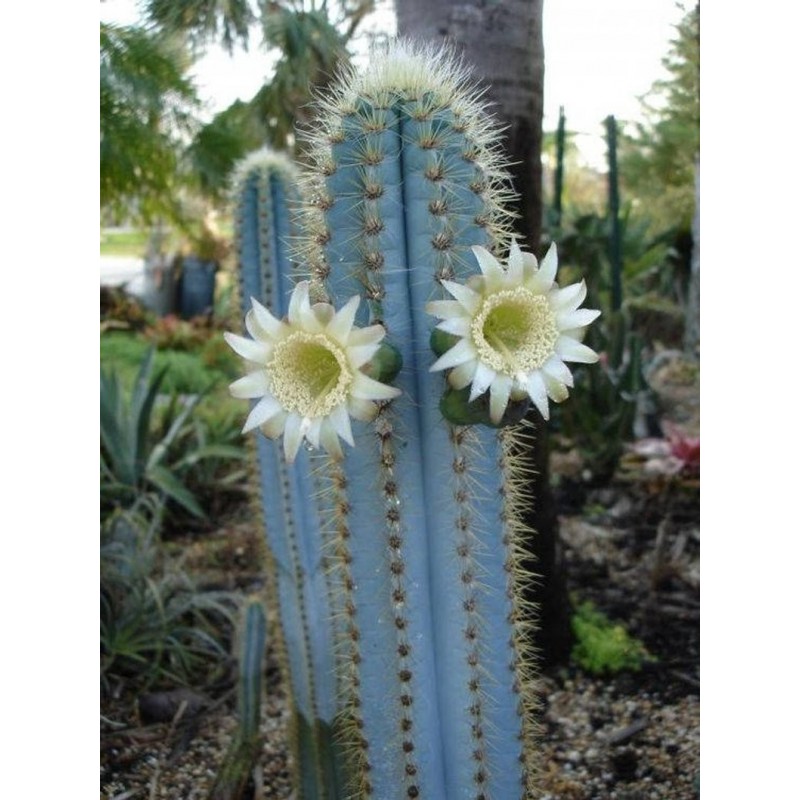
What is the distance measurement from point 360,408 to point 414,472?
13cm

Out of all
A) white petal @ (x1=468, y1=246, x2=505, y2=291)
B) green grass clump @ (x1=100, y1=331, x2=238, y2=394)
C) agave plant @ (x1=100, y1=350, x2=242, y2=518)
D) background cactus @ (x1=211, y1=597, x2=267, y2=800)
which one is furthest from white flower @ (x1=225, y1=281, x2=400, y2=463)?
green grass clump @ (x1=100, y1=331, x2=238, y2=394)

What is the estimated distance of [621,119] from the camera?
6.06 ft

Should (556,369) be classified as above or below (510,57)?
below

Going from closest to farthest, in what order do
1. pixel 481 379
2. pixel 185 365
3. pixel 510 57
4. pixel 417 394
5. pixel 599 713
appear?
pixel 481 379 < pixel 417 394 < pixel 510 57 < pixel 599 713 < pixel 185 365

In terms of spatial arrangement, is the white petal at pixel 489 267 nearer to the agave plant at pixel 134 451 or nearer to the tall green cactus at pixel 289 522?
the tall green cactus at pixel 289 522

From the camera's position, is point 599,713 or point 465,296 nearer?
point 465,296

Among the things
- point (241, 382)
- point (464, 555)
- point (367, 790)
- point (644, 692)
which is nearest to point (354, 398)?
point (241, 382)

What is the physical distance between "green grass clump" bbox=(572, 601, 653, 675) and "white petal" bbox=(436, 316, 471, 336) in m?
1.10

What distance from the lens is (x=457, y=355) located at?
0.82 metres

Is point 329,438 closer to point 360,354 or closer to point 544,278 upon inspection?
point 360,354

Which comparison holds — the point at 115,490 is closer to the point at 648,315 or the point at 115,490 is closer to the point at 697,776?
the point at 697,776

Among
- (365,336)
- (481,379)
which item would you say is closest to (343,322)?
(365,336)
